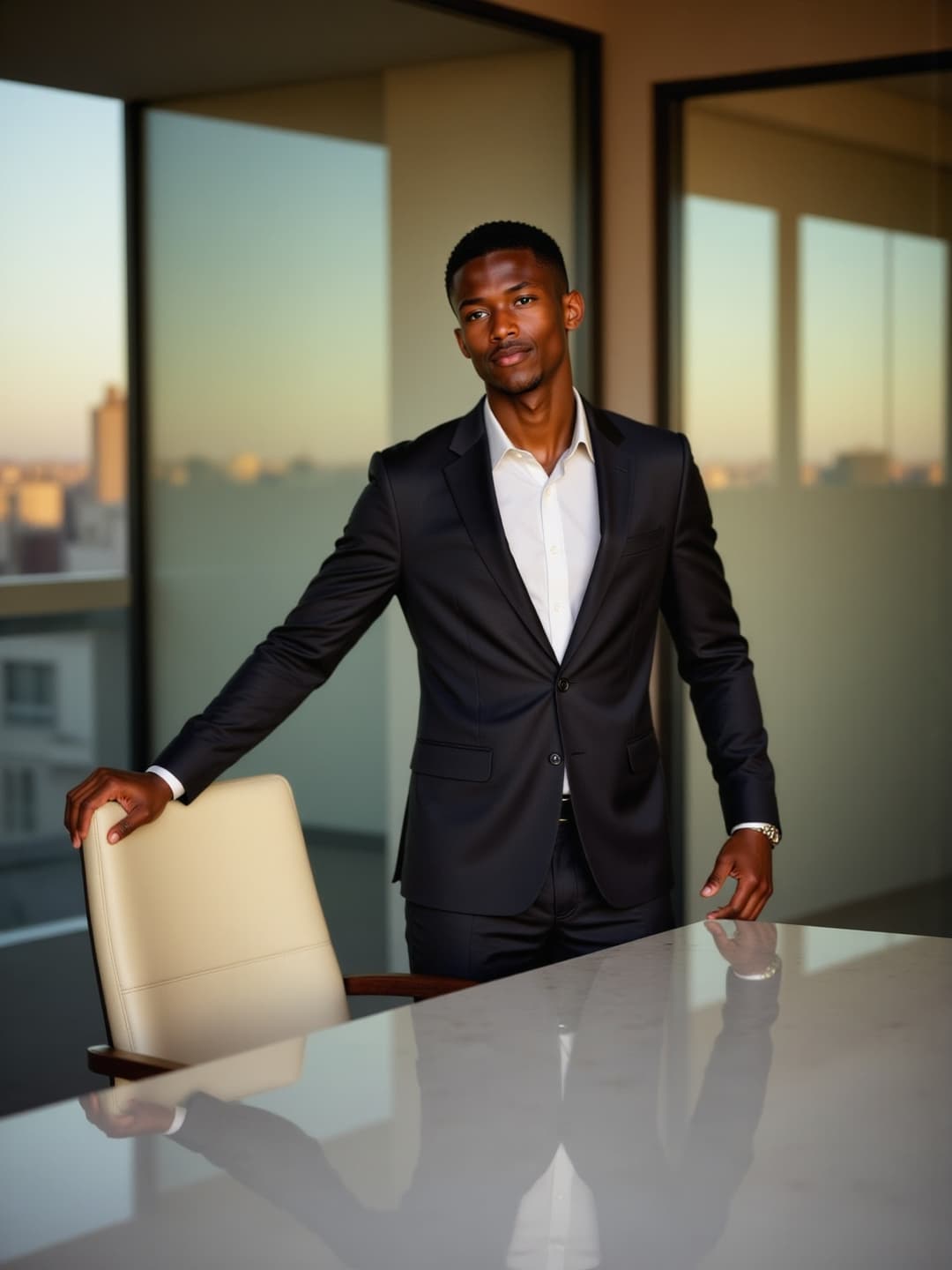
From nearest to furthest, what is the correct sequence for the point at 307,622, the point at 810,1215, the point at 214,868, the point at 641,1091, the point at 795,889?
the point at 810,1215
the point at 641,1091
the point at 214,868
the point at 307,622
the point at 795,889

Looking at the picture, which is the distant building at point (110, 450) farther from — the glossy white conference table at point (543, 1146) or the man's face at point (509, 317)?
the glossy white conference table at point (543, 1146)

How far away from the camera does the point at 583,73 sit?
5.04m

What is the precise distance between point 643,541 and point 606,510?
0.08 m

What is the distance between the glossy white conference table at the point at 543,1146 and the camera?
1.34m

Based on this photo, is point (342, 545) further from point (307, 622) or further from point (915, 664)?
point (915, 664)

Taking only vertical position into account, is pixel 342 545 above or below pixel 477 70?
below

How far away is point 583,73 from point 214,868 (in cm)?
325

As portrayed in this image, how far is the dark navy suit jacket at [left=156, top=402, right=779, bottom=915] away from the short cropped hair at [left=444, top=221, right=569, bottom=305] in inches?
9.5

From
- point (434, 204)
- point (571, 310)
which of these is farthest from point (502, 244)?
point (434, 204)

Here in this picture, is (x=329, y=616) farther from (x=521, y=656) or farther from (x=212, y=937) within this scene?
(x=212, y=937)

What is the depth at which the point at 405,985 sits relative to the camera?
2.49m

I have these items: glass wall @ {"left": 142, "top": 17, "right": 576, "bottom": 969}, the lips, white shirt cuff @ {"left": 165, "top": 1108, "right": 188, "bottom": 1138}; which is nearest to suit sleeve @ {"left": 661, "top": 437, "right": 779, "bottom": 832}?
the lips

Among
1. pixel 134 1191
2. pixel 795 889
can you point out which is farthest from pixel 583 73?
pixel 134 1191

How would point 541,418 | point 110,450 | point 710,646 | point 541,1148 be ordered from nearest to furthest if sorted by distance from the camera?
point 541,1148 < point 541,418 < point 710,646 < point 110,450
